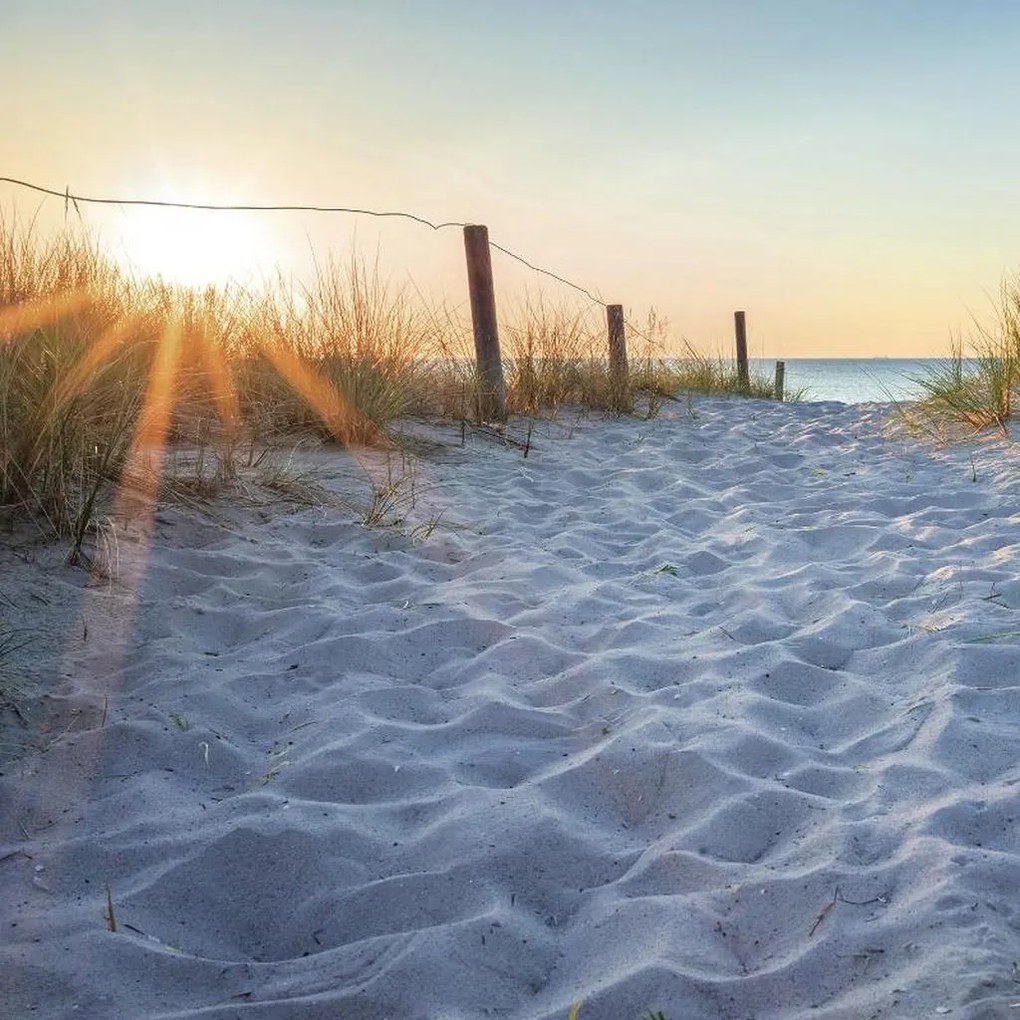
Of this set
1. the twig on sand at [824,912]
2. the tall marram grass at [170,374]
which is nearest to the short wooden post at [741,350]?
the tall marram grass at [170,374]

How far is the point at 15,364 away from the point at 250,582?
975 millimetres

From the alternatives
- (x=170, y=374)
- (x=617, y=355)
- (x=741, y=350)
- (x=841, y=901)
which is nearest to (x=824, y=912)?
(x=841, y=901)

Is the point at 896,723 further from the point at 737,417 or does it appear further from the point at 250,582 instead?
the point at 737,417

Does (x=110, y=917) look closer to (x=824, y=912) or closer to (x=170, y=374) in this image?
(x=824, y=912)

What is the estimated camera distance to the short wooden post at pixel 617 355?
7.09 meters

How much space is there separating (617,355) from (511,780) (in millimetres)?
5917

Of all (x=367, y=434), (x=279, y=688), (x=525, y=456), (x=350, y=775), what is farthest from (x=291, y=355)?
(x=350, y=775)

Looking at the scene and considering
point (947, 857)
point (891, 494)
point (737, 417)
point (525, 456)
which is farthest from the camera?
point (737, 417)

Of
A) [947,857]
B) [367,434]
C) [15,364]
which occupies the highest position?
[15,364]

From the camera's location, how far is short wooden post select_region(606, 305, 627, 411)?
7090 millimetres

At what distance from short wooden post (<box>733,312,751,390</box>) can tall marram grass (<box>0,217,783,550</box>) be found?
5074mm

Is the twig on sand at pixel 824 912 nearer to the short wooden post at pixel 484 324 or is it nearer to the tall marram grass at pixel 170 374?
the tall marram grass at pixel 170 374

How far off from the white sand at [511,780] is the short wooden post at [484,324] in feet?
8.10

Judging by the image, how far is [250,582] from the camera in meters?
2.84
